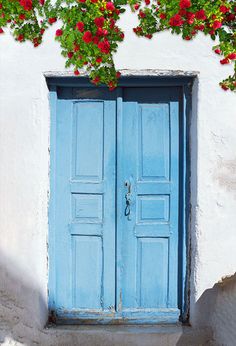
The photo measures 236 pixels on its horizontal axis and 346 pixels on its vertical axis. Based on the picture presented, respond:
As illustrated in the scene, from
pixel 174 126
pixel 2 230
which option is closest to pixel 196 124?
pixel 174 126

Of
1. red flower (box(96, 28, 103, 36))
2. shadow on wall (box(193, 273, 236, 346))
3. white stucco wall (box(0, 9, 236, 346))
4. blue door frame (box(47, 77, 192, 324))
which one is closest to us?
red flower (box(96, 28, 103, 36))

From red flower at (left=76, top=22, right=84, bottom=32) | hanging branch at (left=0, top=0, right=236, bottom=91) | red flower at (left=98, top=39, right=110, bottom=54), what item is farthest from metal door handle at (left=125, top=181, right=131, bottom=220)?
red flower at (left=76, top=22, right=84, bottom=32)

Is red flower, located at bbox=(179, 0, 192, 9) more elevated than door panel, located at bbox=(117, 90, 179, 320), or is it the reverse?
red flower, located at bbox=(179, 0, 192, 9)

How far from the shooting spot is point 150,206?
4727 millimetres

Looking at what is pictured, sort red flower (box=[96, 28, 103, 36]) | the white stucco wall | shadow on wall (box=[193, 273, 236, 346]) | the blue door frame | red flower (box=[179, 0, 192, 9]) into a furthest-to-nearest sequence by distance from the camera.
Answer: the blue door frame, the white stucco wall, shadow on wall (box=[193, 273, 236, 346]), red flower (box=[96, 28, 103, 36]), red flower (box=[179, 0, 192, 9])

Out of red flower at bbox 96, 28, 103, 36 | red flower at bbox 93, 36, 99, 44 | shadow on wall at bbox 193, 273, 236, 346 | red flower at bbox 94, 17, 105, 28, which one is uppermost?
red flower at bbox 94, 17, 105, 28

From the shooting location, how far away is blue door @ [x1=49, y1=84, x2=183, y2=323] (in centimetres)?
471

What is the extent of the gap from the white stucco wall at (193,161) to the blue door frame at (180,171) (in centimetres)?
10

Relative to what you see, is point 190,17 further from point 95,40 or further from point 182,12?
point 95,40

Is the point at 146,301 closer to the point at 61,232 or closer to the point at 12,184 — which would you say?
the point at 61,232

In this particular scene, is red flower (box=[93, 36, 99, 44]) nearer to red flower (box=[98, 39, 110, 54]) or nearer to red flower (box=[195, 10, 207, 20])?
red flower (box=[98, 39, 110, 54])

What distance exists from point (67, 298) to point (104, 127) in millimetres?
1443

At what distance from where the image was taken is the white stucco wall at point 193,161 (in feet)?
14.8

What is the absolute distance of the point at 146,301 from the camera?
477 centimetres
